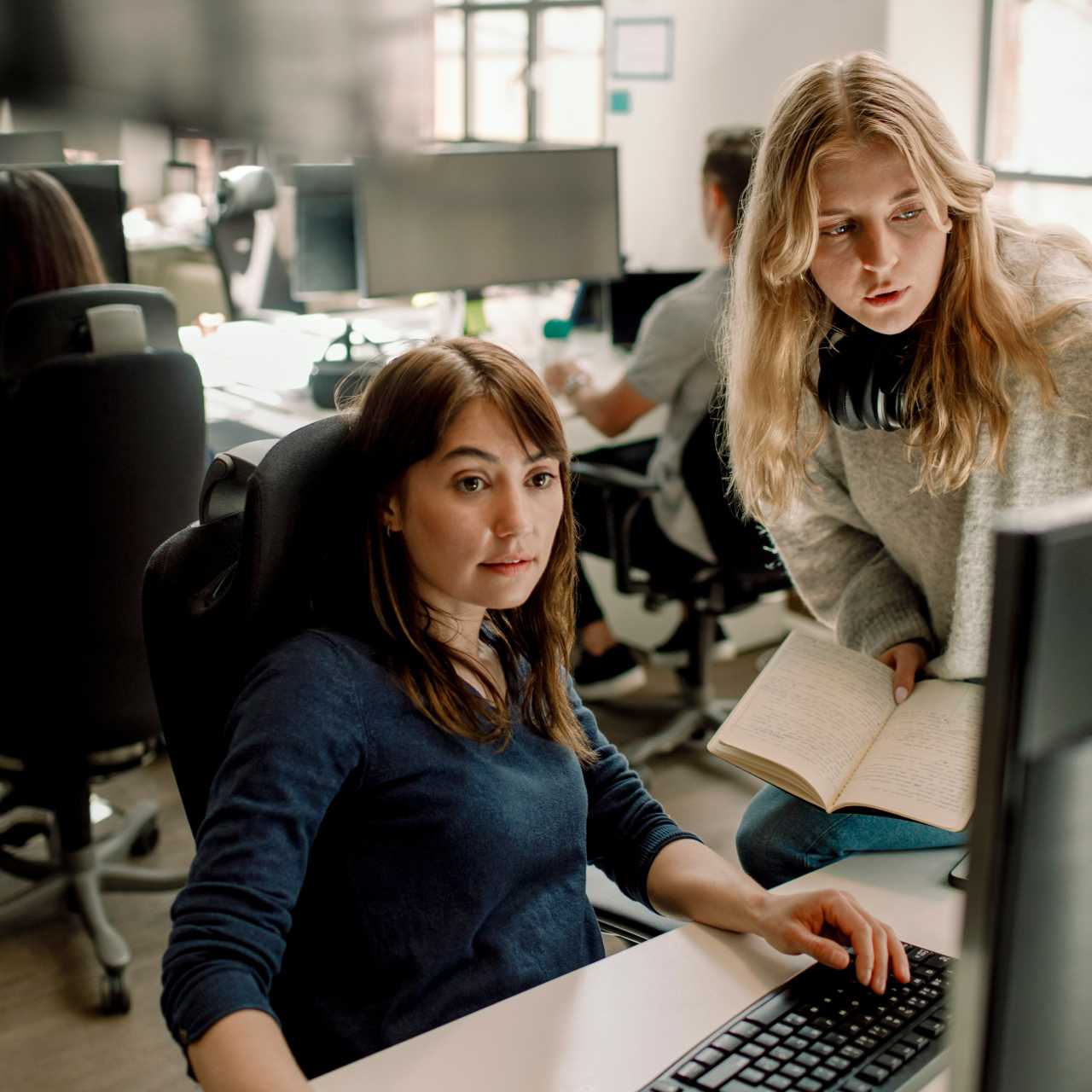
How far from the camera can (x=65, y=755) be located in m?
2.01

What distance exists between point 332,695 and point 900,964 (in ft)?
1.50

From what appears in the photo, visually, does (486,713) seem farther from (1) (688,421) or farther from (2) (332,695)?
(1) (688,421)

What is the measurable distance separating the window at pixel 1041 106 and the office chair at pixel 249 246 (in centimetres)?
183

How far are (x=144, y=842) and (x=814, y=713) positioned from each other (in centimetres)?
164

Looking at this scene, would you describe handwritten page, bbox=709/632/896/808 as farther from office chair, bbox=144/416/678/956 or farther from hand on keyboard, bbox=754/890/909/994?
office chair, bbox=144/416/678/956

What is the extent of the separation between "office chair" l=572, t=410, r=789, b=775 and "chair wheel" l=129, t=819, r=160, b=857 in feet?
3.16

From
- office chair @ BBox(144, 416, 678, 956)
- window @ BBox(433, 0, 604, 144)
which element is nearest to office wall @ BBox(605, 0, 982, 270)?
window @ BBox(433, 0, 604, 144)

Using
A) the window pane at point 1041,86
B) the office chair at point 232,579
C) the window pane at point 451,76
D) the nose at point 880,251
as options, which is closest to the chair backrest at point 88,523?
the office chair at point 232,579

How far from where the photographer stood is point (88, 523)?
1926 millimetres

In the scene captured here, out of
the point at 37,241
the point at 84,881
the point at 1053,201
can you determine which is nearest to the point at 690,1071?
the point at 84,881

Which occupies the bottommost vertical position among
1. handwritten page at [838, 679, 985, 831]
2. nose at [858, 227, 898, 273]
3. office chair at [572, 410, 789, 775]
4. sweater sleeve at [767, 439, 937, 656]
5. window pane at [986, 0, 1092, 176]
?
office chair at [572, 410, 789, 775]

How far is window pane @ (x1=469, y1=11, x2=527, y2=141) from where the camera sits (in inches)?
207

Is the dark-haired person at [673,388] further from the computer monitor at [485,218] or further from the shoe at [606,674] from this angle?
the computer monitor at [485,218]

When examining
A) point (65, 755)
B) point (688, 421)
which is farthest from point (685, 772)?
point (65, 755)
